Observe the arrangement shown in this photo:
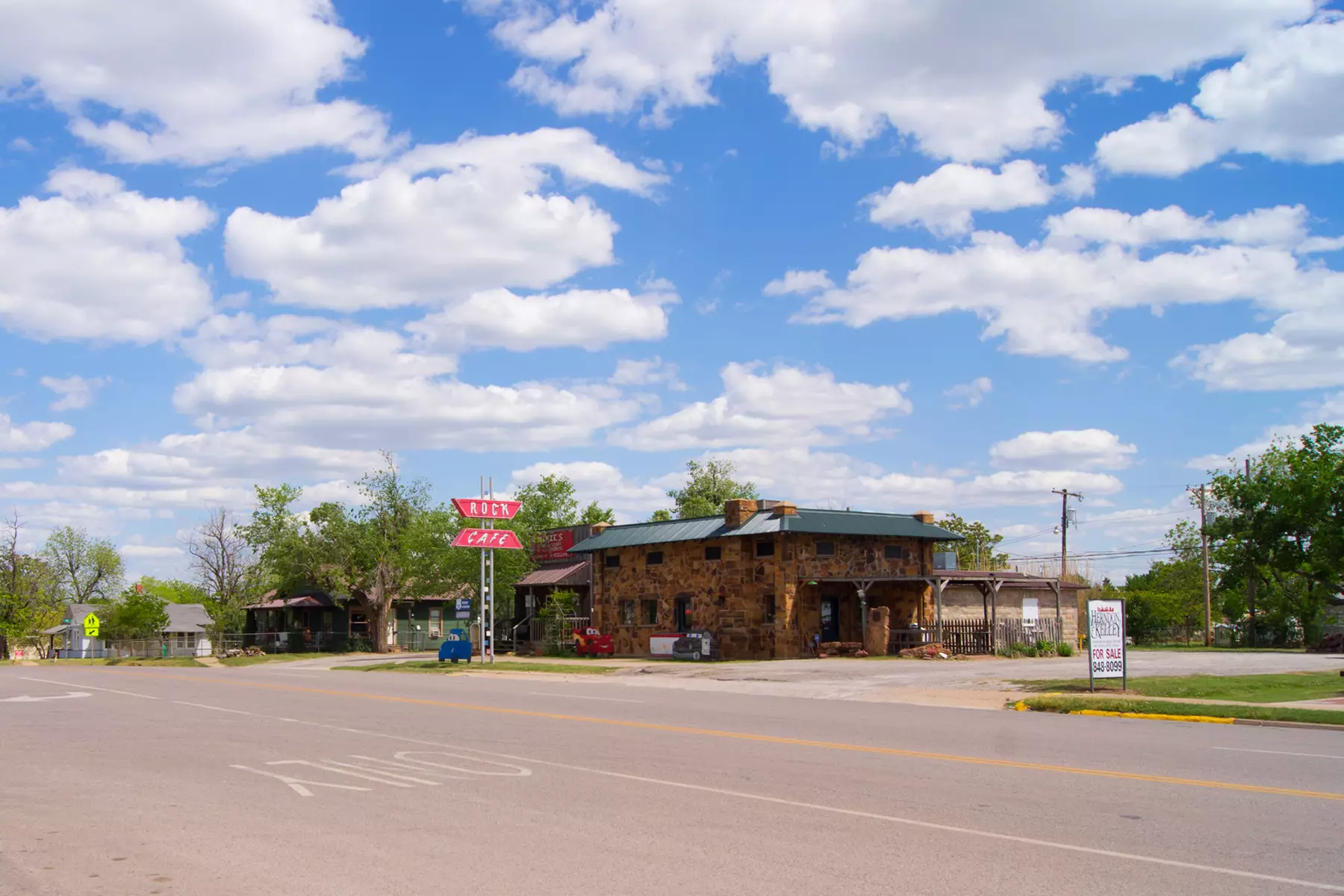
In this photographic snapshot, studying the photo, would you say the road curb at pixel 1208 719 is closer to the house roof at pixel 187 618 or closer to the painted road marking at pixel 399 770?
the painted road marking at pixel 399 770

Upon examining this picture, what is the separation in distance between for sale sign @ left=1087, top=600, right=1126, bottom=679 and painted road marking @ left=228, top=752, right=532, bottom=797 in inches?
561

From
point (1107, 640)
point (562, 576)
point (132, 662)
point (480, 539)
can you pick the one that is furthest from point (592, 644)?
point (132, 662)

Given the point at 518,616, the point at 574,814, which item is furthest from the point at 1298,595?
the point at 574,814

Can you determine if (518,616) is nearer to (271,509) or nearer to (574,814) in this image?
(271,509)

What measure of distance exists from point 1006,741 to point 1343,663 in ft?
83.1

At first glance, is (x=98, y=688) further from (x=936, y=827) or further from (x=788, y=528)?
(x=936, y=827)

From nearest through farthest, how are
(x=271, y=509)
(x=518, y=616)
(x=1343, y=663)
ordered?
(x=1343, y=663) < (x=518, y=616) < (x=271, y=509)

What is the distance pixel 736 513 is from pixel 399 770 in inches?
1144

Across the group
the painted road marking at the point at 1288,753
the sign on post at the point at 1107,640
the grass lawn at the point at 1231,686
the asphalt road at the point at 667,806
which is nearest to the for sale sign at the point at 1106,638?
the sign on post at the point at 1107,640

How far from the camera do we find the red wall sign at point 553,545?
55.2 m

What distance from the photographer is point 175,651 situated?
6569 centimetres

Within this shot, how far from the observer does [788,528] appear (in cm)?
3834

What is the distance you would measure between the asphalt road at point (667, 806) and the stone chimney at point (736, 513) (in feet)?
72.6

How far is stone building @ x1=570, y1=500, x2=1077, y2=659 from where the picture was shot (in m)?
39.2
